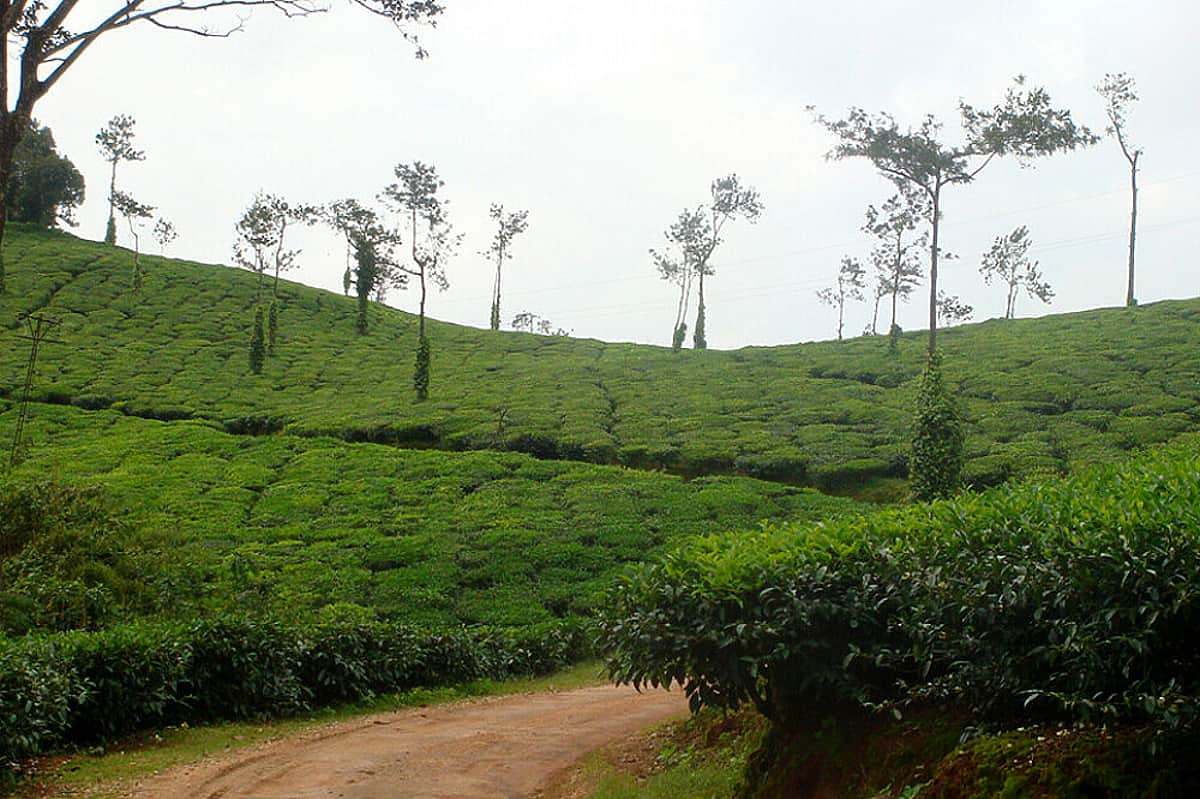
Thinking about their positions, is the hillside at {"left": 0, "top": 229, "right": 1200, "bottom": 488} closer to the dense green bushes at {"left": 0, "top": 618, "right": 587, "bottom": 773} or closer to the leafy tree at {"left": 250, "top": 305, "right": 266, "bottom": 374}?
the leafy tree at {"left": 250, "top": 305, "right": 266, "bottom": 374}

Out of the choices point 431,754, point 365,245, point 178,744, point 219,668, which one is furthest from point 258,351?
point 431,754

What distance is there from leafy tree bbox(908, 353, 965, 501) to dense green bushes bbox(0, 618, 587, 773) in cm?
986

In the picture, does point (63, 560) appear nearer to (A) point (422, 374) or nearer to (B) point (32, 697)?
(B) point (32, 697)

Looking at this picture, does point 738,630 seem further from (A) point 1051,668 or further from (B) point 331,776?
(B) point 331,776

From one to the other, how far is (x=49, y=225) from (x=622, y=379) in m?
52.8

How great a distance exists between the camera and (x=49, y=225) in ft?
251

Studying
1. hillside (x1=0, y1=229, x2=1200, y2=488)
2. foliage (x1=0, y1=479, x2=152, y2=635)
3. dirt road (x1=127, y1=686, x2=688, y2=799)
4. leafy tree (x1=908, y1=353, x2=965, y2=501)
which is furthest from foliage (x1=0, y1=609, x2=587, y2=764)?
hillside (x1=0, y1=229, x2=1200, y2=488)

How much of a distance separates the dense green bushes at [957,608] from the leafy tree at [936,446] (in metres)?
15.0

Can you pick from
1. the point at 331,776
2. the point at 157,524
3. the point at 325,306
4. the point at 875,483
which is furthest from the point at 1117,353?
the point at 325,306

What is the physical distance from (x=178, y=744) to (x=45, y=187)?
76866mm

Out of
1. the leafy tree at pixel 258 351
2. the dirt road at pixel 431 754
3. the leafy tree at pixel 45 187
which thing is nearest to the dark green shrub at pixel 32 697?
the dirt road at pixel 431 754

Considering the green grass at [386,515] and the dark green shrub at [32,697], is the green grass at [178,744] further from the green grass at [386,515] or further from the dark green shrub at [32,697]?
the green grass at [386,515]

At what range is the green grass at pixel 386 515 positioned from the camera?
19.0 m

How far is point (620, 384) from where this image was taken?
46.1m
